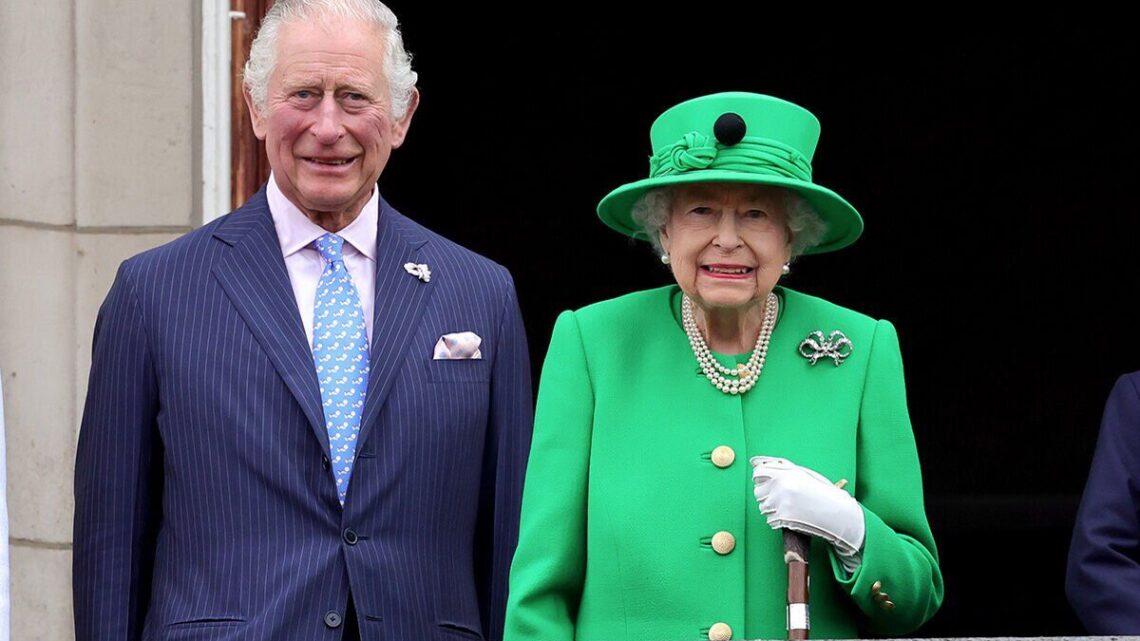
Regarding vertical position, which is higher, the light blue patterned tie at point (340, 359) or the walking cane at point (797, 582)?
the light blue patterned tie at point (340, 359)

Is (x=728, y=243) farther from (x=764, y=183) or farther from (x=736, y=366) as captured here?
(x=736, y=366)

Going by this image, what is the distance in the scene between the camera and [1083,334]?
844 centimetres

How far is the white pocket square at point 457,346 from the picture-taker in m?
3.51

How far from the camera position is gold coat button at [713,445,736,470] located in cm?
318

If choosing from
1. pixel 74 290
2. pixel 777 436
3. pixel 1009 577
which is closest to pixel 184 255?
pixel 777 436

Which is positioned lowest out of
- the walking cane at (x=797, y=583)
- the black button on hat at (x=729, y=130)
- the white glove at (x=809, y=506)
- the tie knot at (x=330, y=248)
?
the walking cane at (x=797, y=583)

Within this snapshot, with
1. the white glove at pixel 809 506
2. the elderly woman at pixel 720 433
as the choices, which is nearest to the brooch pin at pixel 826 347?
the elderly woman at pixel 720 433

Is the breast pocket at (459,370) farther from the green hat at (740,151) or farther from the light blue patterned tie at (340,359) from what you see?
the green hat at (740,151)

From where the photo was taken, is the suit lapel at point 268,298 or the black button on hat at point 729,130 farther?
the suit lapel at point 268,298

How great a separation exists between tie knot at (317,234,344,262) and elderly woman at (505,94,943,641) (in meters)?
0.46

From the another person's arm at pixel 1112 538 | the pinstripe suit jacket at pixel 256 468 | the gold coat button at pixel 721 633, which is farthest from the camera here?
the another person's arm at pixel 1112 538

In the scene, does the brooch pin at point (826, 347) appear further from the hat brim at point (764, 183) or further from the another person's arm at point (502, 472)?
the another person's arm at point (502, 472)

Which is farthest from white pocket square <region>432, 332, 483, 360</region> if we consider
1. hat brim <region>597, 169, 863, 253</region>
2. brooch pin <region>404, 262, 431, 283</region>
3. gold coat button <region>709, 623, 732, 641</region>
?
gold coat button <region>709, 623, 732, 641</region>

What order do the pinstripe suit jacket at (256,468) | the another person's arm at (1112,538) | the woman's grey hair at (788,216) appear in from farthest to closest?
the another person's arm at (1112,538)
the pinstripe suit jacket at (256,468)
the woman's grey hair at (788,216)
